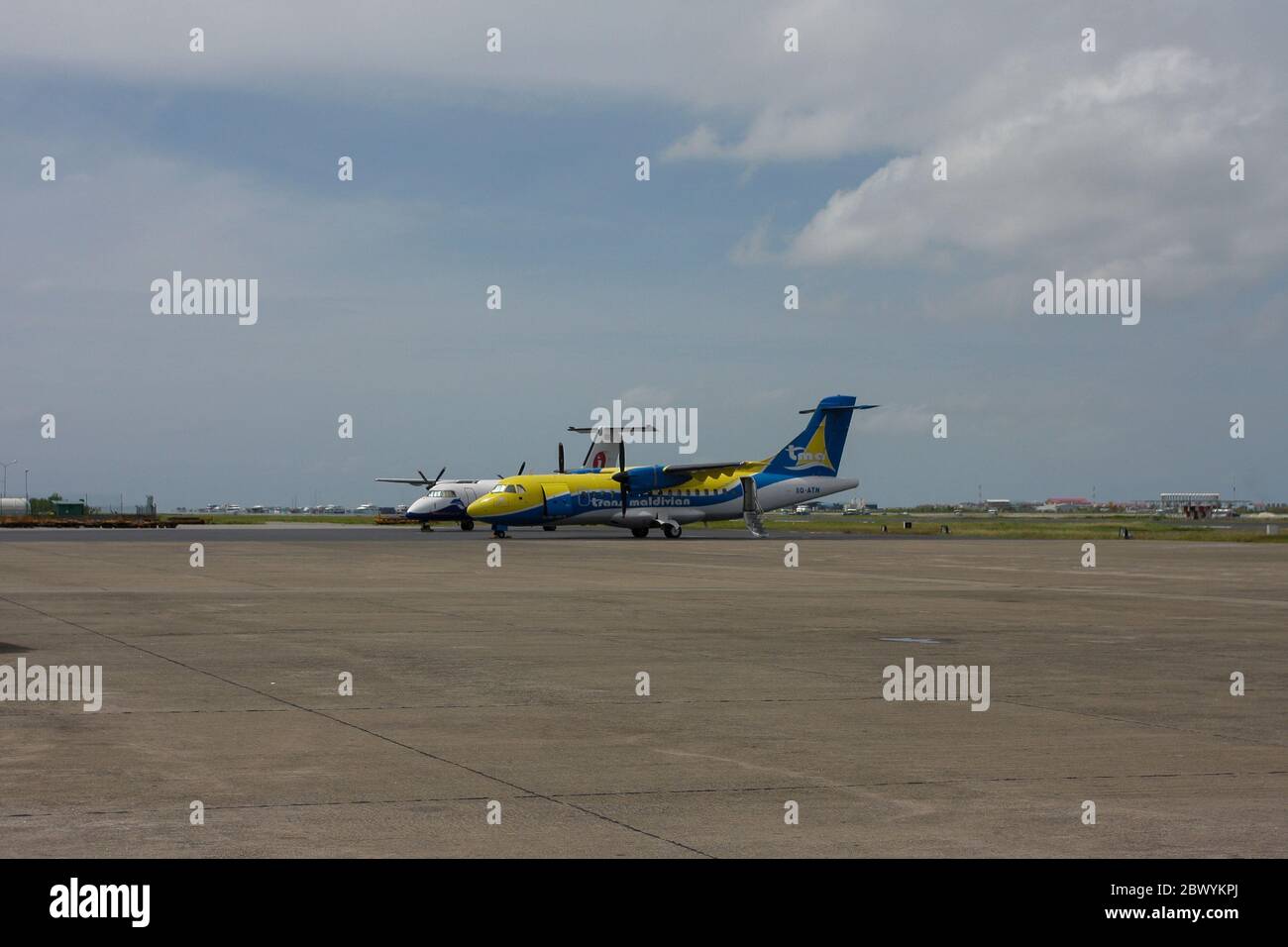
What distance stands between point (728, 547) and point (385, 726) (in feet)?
158

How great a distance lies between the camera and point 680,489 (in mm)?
77375

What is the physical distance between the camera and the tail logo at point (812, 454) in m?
80.1

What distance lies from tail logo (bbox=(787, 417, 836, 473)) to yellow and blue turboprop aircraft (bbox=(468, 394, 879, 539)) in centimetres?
6

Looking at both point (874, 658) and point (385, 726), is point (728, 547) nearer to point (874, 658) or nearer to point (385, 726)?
point (874, 658)

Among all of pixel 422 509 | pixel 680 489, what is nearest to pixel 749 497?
pixel 680 489

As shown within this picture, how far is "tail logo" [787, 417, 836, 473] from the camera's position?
263ft

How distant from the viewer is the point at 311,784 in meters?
9.92

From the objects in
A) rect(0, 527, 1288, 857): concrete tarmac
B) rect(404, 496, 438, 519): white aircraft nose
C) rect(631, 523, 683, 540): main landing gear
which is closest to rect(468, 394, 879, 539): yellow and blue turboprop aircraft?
rect(631, 523, 683, 540): main landing gear

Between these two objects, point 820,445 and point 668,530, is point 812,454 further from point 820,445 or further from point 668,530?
point 668,530

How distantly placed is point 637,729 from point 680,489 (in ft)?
213

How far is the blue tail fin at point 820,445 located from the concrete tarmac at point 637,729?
51.0 meters

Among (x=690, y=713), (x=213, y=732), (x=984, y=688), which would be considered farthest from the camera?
(x=984, y=688)
